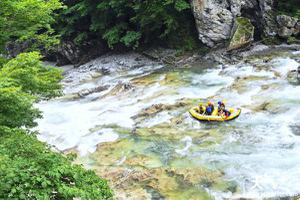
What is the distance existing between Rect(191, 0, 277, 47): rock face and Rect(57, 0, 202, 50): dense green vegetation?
1.04 meters

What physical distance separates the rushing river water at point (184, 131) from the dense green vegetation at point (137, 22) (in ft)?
9.85

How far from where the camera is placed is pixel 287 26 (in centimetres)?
2066

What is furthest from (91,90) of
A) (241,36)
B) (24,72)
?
(24,72)

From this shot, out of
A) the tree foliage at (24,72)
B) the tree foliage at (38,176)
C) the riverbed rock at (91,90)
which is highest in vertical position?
the tree foliage at (24,72)

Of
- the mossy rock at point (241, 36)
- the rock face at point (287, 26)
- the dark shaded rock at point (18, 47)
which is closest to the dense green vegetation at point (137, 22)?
the mossy rock at point (241, 36)

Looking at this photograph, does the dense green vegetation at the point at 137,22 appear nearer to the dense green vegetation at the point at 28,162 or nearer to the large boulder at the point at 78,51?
the large boulder at the point at 78,51

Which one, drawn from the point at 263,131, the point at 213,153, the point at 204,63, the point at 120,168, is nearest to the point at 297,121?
the point at 263,131

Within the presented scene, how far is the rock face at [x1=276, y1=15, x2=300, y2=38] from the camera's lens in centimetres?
2053

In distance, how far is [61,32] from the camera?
84.3ft

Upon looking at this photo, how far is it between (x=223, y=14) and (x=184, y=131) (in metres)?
10.8

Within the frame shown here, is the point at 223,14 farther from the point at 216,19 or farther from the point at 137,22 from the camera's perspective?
the point at 137,22

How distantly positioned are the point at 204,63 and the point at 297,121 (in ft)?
28.0

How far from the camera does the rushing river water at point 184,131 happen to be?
9594 mm

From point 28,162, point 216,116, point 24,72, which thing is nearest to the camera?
point 28,162
